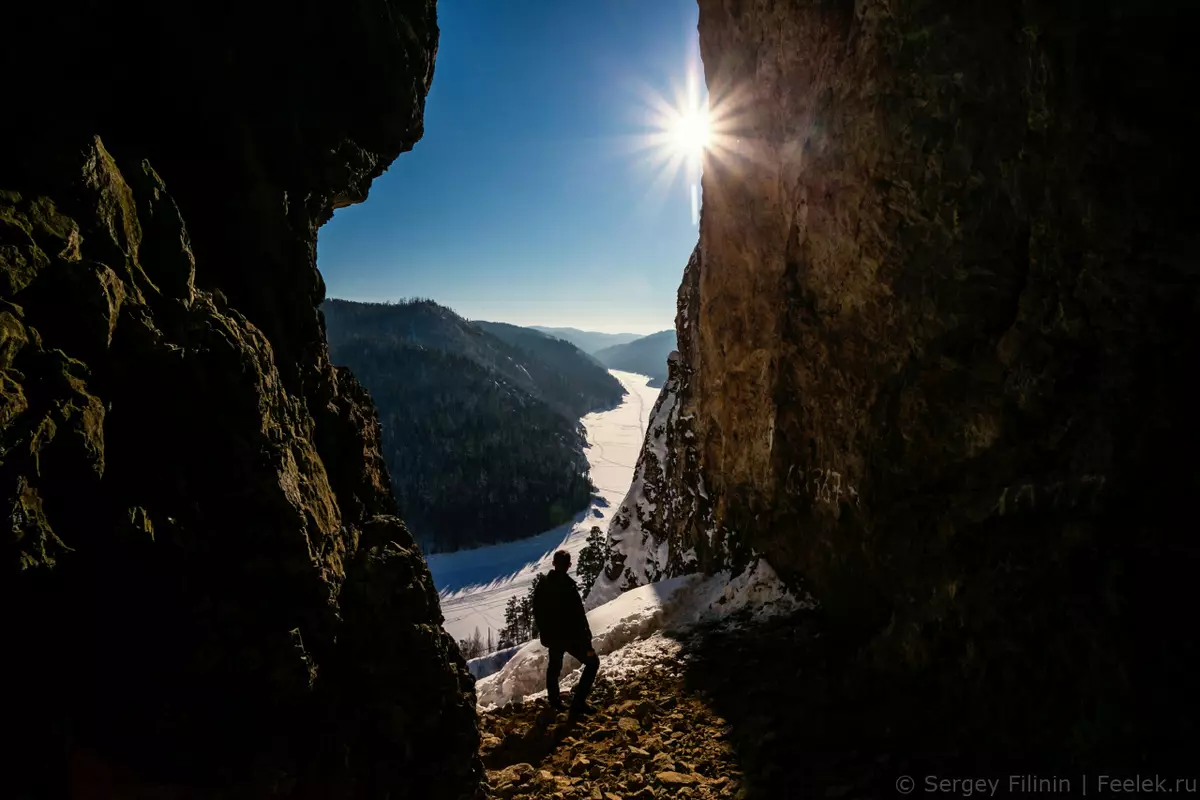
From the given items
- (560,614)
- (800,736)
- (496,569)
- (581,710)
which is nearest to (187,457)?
(560,614)

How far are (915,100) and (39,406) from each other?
1242 cm

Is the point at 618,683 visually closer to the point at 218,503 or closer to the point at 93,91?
the point at 218,503

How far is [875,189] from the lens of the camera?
1103 cm

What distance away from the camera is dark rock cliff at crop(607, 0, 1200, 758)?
638 centimetres

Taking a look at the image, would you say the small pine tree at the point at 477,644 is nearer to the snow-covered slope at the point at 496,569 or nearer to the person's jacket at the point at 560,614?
the snow-covered slope at the point at 496,569

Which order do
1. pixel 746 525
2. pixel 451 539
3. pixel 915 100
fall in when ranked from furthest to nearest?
pixel 451 539 < pixel 746 525 < pixel 915 100

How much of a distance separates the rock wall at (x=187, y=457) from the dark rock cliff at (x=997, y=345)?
726 cm

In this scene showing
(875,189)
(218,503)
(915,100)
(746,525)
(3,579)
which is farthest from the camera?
(746,525)

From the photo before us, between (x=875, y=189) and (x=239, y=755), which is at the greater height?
(x=875, y=189)

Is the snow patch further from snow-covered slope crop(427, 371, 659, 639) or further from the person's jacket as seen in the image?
the person's jacket

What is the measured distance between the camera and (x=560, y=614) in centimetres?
965

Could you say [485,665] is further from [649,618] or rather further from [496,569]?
[496,569]

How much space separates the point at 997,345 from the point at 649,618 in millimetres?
12177

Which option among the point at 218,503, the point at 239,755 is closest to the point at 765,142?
the point at 218,503
